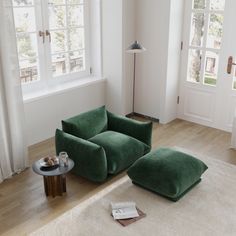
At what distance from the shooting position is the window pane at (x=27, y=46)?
173 inches

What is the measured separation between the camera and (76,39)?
200 inches

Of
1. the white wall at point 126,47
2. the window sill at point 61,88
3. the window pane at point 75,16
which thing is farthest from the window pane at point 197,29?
the window pane at point 75,16

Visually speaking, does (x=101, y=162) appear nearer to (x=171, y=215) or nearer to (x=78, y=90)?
(x=171, y=215)

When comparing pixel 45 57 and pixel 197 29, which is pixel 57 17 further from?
pixel 197 29

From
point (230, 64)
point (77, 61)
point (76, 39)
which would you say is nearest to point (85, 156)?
point (77, 61)

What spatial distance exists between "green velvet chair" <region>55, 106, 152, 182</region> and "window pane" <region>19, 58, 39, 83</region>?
98 cm

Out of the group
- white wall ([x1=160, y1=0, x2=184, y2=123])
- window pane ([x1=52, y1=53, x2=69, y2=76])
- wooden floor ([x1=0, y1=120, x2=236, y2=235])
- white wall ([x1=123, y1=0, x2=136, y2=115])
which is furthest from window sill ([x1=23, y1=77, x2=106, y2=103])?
white wall ([x1=160, y1=0, x2=184, y2=123])

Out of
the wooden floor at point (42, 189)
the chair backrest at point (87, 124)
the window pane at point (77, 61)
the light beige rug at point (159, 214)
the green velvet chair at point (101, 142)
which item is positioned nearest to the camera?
the light beige rug at point (159, 214)

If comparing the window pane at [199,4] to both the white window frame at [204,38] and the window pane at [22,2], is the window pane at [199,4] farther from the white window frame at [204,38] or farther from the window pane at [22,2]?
the window pane at [22,2]

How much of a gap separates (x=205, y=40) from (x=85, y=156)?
7.87 ft

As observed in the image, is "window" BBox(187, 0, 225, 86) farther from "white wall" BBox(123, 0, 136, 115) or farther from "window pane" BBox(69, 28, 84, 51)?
"window pane" BBox(69, 28, 84, 51)

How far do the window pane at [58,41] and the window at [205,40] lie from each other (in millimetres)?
1736

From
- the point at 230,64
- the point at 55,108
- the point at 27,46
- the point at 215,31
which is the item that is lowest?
the point at 55,108

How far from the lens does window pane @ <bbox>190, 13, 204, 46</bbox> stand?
490cm
